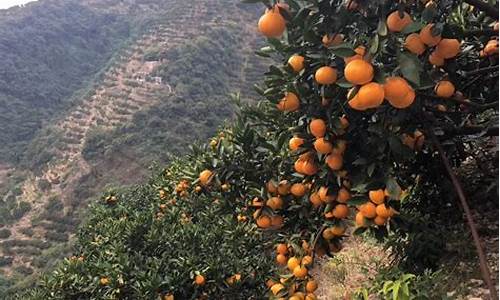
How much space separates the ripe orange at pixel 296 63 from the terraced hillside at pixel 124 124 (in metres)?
19.8

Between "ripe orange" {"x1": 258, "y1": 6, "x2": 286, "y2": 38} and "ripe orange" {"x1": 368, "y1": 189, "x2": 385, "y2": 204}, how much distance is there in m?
0.92

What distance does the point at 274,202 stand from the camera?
317 cm

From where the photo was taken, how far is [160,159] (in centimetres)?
2708

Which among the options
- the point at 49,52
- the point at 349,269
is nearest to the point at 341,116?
the point at 349,269

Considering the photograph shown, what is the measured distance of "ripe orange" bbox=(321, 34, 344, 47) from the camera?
93.3 inches

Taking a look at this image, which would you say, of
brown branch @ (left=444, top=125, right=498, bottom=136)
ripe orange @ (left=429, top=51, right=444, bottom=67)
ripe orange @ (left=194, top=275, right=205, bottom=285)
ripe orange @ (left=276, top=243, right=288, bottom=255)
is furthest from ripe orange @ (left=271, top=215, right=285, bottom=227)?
ripe orange @ (left=194, top=275, right=205, bottom=285)

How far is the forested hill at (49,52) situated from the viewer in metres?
41.1

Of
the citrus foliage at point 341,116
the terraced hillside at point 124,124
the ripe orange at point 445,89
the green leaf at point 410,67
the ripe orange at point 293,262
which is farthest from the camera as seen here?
the terraced hillside at point 124,124

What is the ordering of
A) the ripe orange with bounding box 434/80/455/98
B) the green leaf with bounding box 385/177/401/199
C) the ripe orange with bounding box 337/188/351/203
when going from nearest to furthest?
the green leaf with bounding box 385/177/401/199 < the ripe orange with bounding box 434/80/455/98 < the ripe orange with bounding box 337/188/351/203

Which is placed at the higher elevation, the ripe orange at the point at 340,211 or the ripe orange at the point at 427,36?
the ripe orange at the point at 427,36

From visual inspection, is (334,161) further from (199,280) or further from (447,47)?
(199,280)

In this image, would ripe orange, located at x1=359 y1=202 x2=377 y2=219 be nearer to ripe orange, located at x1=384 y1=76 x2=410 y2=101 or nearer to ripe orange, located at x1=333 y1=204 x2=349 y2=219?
ripe orange, located at x1=333 y1=204 x2=349 y2=219

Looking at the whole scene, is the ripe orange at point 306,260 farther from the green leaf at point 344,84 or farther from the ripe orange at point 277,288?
the green leaf at point 344,84

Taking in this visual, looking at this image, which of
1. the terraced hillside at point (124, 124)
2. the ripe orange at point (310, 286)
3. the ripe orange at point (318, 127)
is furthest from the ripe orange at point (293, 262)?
the terraced hillside at point (124, 124)
